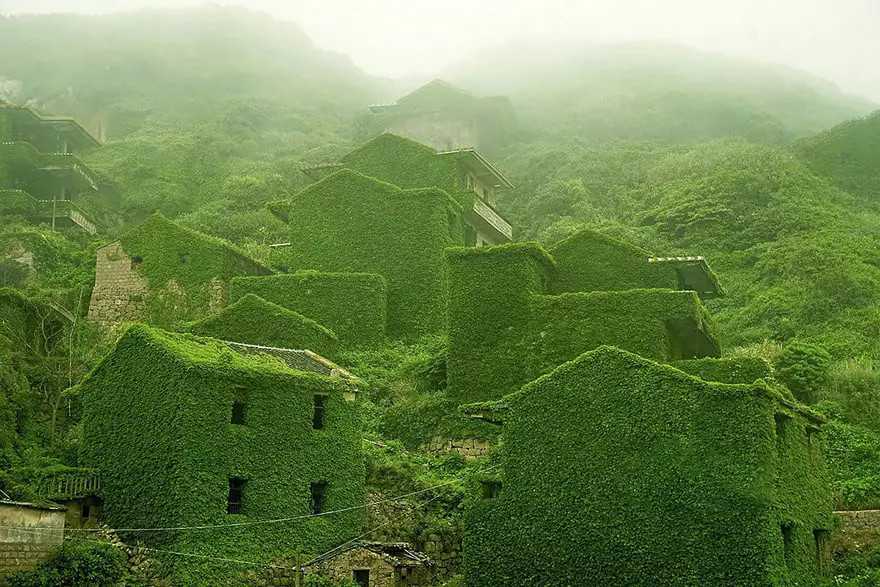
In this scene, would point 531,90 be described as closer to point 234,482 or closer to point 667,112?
point 667,112

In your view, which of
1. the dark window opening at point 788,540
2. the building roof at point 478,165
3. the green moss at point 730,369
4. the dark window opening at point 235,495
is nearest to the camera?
the dark window opening at point 788,540

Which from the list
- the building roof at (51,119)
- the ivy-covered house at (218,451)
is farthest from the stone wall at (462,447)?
the building roof at (51,119)

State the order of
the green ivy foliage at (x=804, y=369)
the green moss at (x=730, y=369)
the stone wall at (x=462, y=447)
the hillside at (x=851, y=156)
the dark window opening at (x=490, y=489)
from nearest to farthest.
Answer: the dark window opening at (x=490, y=489) → the green moss at (x=730, y=369) → the stone wall at (x=462, y=447) → the green ivy foliage at (x=804, y=369) → the hillside at (x=851, y=156)

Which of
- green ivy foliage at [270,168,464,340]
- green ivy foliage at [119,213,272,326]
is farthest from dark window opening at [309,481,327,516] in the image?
green ivy foliage at [119,213,272,326]

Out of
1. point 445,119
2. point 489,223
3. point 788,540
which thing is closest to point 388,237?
point 489,223

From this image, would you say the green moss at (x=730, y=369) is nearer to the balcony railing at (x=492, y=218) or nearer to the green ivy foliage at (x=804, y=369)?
the green ivy foliage at (x=804, y=369)

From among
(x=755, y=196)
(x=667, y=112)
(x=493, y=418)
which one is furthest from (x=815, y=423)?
(x=667, y=112)

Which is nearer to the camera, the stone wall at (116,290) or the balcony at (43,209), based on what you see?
the stone wall at (116,290)

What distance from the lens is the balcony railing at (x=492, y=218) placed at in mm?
46594

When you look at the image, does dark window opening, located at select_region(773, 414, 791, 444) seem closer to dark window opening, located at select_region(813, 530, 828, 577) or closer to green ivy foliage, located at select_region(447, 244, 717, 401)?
dark window opening, located at select_region(813, 530, 828, 577)

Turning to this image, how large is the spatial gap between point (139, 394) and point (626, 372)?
40.5 ft

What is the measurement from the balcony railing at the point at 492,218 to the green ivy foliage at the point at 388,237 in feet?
6.58

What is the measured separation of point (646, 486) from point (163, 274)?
1050 inches

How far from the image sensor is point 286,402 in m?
26.5
